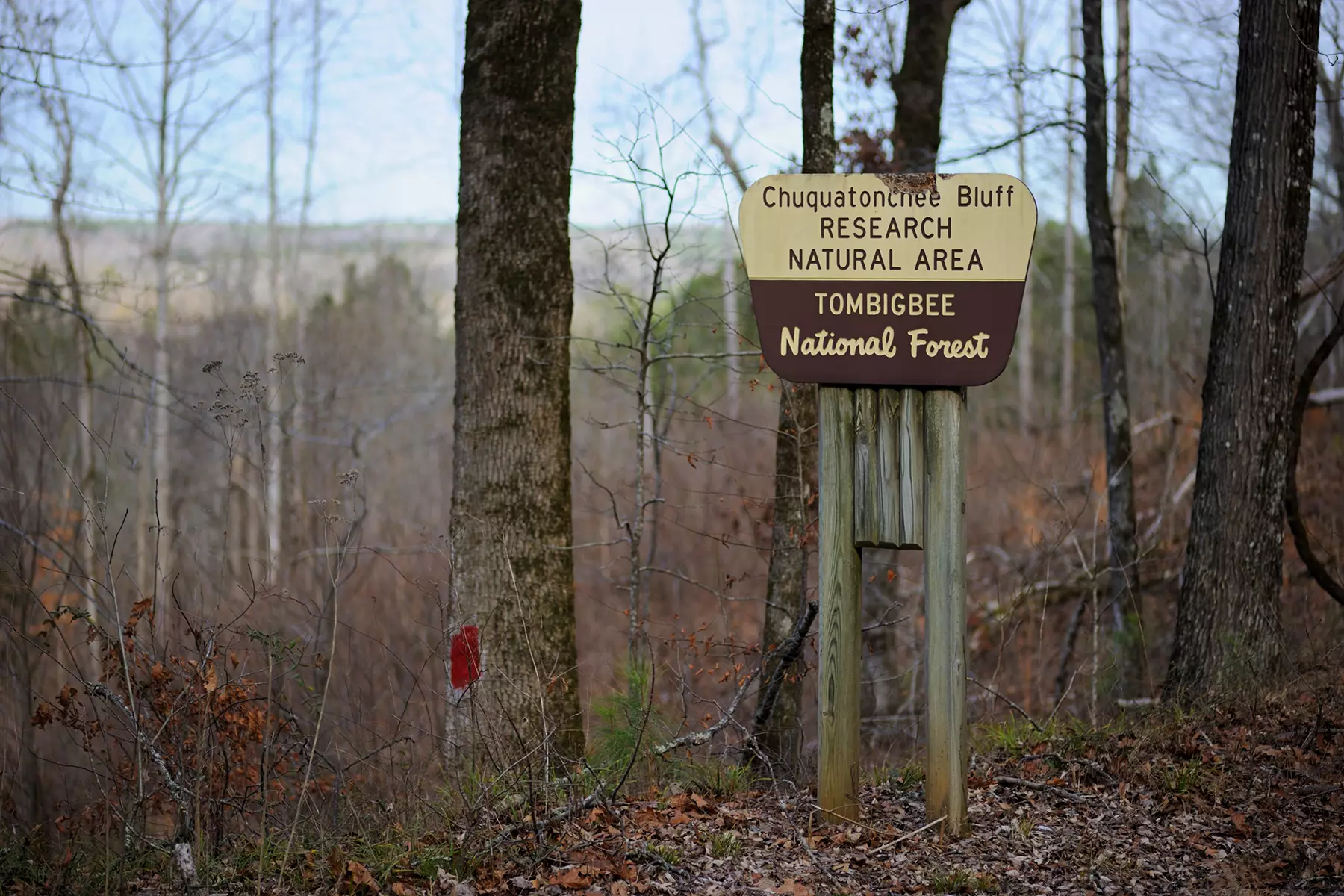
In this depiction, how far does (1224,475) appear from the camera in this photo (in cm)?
603

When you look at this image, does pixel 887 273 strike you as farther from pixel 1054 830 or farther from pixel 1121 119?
pixel 1121 119

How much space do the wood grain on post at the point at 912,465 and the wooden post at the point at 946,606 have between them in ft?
0.10

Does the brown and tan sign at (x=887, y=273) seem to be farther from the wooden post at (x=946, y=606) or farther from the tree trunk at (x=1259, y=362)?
the tree trunk at (x=1259, y=362)

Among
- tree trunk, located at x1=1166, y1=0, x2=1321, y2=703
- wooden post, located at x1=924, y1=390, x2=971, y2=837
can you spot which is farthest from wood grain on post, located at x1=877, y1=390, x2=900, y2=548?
tree trunk, located at x1=1166, y1=0, x2=1321, y2=703

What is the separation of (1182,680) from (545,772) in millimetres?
3823

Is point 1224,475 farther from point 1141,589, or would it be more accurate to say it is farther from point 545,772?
point 1141,589

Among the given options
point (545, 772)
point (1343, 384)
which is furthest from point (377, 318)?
point (545, 772)

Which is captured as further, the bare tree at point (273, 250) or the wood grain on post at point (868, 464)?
the bare tree at point (273, 250)

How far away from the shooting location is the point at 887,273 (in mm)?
4109

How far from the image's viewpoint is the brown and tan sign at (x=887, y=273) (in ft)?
13.3

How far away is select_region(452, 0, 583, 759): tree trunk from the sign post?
1.82m

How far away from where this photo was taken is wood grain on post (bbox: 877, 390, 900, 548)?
4223 mm

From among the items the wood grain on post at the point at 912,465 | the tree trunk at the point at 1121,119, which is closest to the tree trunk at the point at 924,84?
the tree trunk at the point at 1121,119

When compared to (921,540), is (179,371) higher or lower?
higher
